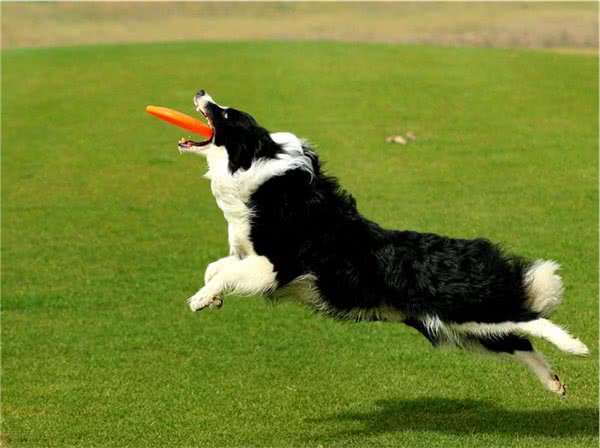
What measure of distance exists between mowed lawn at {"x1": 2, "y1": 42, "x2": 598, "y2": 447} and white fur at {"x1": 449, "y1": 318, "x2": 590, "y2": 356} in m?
0.71

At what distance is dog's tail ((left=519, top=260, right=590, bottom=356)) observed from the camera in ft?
21.3

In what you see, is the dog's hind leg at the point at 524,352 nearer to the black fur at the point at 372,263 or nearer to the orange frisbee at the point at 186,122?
the black fur at the point at 372,263

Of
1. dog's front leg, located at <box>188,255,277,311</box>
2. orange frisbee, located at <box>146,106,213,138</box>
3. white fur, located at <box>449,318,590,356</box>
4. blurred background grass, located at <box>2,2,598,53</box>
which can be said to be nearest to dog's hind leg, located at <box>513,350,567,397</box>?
white fur, located at <box>449,318,590,356</box>

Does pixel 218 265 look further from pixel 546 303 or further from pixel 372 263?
pixel 546 303

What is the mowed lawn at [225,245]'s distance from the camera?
24.6ft

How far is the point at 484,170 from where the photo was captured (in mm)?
17938

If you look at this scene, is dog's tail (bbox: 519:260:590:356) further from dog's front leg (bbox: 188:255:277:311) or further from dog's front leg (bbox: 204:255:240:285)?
dog's front leg (bbox: 204:255:240:285)

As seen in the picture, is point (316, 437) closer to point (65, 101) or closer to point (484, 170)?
point (484, 170)

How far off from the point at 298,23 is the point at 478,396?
141 ft

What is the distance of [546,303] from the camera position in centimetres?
666

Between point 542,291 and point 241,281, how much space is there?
1916mm

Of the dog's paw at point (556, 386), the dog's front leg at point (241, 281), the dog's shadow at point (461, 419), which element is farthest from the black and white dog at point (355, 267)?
the dog's shadow at point (461, 419)

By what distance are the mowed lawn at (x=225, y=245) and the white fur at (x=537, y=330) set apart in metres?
0.71

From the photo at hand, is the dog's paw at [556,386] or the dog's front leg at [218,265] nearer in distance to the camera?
the dog's front leg at [218,265]
